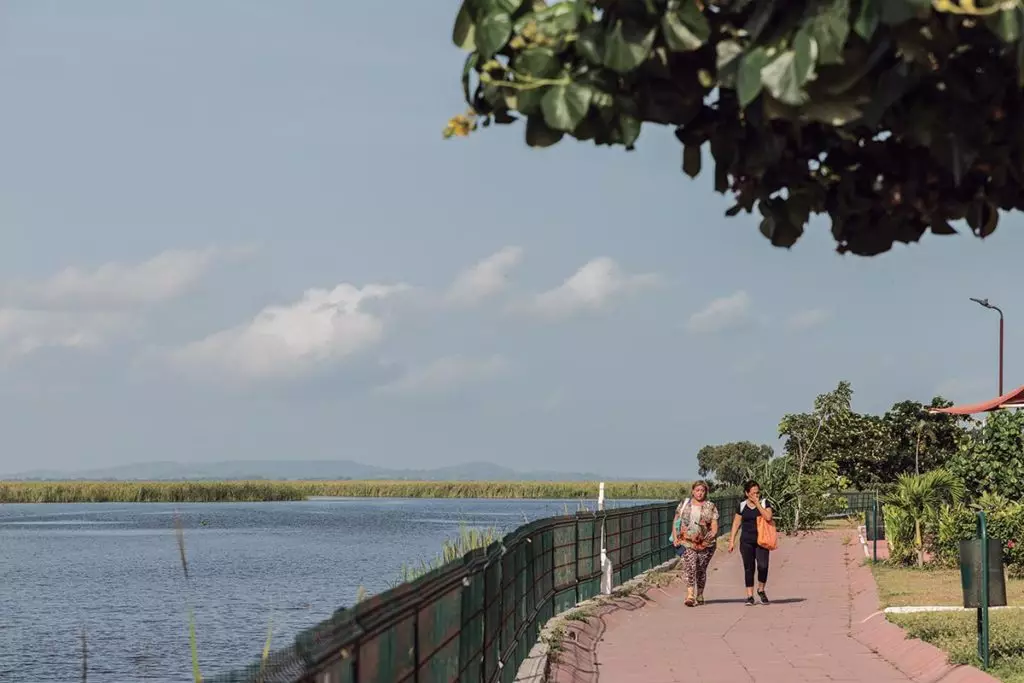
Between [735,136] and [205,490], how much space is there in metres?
120

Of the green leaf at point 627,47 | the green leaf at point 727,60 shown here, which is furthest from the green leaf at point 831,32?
the green leaf at point 627,47

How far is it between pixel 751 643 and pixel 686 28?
41.5 feet

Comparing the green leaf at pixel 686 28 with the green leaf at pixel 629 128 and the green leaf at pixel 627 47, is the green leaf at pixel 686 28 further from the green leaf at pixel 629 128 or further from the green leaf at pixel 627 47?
the green leaf at pixel 629 128

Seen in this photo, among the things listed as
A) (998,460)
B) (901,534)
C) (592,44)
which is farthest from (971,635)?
(592,44)

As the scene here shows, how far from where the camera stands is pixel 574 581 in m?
18.5

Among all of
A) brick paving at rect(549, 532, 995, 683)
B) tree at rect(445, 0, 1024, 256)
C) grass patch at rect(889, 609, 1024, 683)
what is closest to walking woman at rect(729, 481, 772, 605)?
brick paving at rect(549, 532, 995, 683)

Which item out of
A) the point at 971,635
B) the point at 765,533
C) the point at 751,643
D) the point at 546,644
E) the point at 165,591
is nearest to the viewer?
the point at 546,644

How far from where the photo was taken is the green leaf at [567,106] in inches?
146

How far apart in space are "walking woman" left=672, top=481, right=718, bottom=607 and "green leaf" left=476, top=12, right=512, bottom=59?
15152 millimetres

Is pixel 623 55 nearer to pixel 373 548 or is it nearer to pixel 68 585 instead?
pixel 68 585

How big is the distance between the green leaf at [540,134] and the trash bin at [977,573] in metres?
9.56

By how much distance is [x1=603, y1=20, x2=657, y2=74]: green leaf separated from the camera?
354cm

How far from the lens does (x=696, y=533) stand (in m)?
19.1

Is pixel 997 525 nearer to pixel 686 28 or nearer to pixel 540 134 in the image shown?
pixel 540 134
